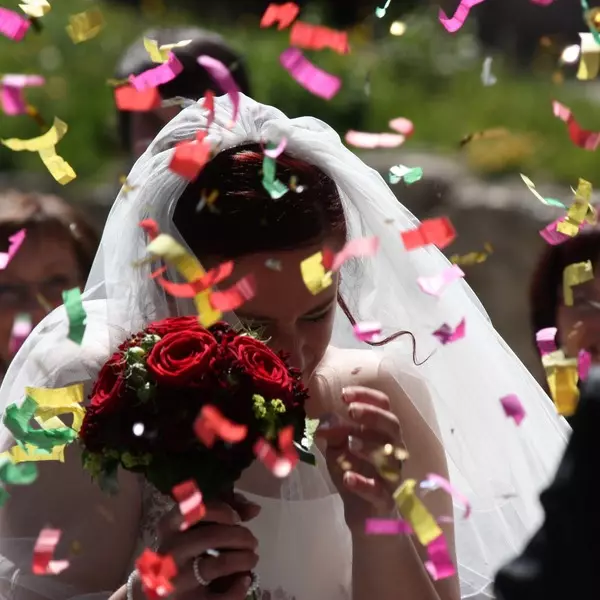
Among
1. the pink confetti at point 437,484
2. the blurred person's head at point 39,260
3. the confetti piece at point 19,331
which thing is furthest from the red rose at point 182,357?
the blurred person's head at point 39,260

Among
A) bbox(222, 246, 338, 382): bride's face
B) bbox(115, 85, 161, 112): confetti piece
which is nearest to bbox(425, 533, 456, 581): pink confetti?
bbox(222, 246, 338, 382): bride's face

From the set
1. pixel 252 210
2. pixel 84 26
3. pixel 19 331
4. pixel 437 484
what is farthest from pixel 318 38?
pixel 19 331

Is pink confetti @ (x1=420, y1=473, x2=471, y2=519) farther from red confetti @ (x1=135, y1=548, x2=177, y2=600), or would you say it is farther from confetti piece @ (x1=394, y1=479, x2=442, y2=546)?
red confetti @ (x1=135, y1=548, x2=177, y2=600)

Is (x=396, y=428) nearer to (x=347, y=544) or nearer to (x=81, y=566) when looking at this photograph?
(x=347, y=544)

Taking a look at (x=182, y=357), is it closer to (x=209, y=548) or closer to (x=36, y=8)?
(x=209, y=548)

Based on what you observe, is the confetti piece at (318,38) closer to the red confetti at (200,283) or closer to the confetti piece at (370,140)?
the confetti piece at (370,140)

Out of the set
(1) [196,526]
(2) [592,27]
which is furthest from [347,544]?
(2) [592,27]

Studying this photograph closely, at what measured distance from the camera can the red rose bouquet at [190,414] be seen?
79.4 inches

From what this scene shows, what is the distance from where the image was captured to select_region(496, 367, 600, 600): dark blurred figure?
1543 millimetres

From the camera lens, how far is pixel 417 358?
9.34 ft

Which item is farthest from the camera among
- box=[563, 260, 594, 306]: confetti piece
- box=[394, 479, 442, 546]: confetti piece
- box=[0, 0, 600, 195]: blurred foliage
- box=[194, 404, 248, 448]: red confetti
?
box=[0, 0, 600, 195]: blurred foliage

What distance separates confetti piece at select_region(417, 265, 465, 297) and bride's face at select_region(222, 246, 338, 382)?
330mm

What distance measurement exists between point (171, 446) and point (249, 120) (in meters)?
0.92

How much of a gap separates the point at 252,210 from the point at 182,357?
0.53m
